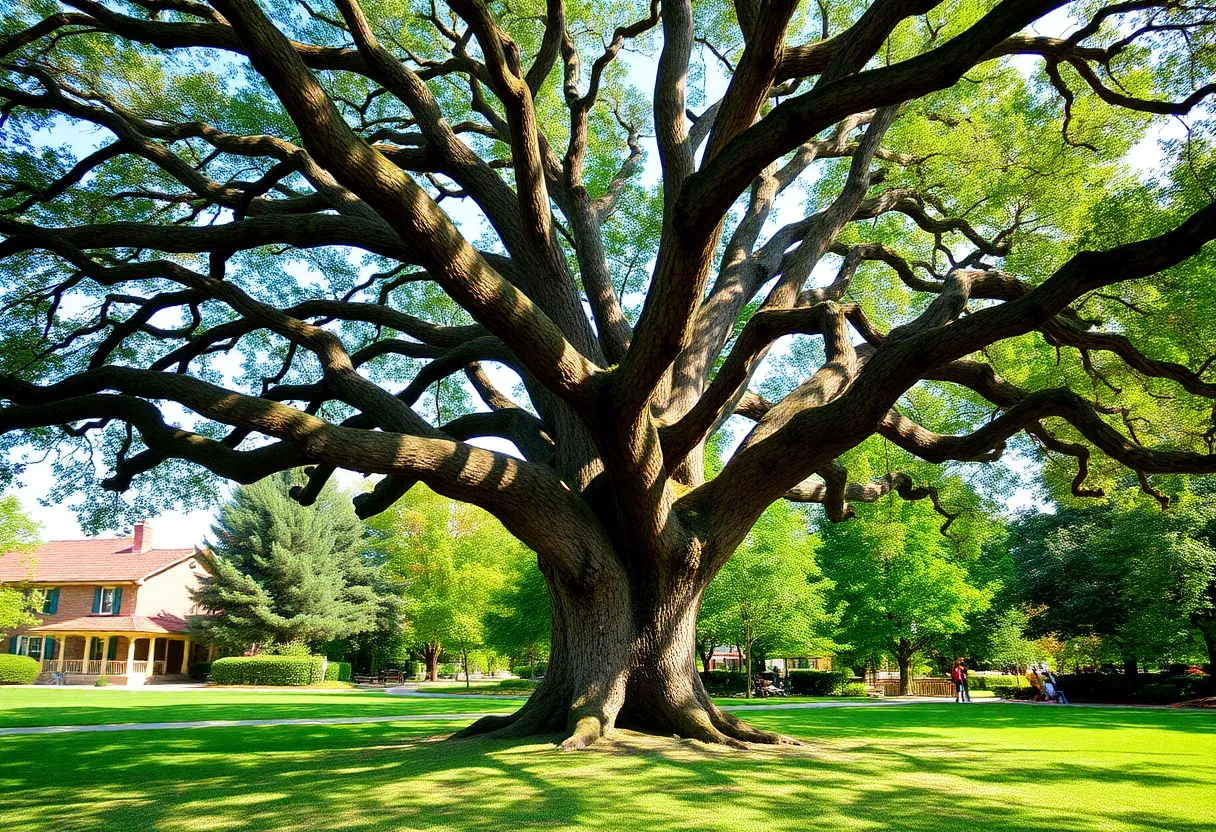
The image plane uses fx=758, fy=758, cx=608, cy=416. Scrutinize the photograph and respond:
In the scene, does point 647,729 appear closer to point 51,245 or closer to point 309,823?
point 309,823

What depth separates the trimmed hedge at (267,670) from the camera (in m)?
34.9

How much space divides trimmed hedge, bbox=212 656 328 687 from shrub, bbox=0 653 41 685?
8.64 meters

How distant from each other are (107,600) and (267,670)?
1366cm

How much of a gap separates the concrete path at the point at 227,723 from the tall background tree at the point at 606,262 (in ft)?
13.1

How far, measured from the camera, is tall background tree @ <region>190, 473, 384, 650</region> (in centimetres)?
3662

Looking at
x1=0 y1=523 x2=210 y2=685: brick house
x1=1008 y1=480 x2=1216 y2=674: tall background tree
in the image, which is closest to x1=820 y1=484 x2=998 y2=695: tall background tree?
x1=1008 y1=480 x2=1216 y2=674: tall background tree

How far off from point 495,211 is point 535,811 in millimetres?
7406

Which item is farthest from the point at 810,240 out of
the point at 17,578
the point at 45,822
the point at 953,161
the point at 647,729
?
the point at 17,578

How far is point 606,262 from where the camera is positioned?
11.7 m

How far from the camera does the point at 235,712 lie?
1808 cm

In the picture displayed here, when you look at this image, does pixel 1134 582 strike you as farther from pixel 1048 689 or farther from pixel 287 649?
pixel 287 649

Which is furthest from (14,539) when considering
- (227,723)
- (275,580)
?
(227,723)

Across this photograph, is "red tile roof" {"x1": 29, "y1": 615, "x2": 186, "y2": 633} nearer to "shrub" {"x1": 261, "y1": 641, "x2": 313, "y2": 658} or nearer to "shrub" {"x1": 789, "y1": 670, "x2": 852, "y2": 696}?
"shrub" {"x1": 261, "y1": 641, "x2": 313, "y2": 658}

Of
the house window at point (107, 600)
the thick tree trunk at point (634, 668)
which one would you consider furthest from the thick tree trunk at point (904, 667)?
the house window at point (107, 600)
